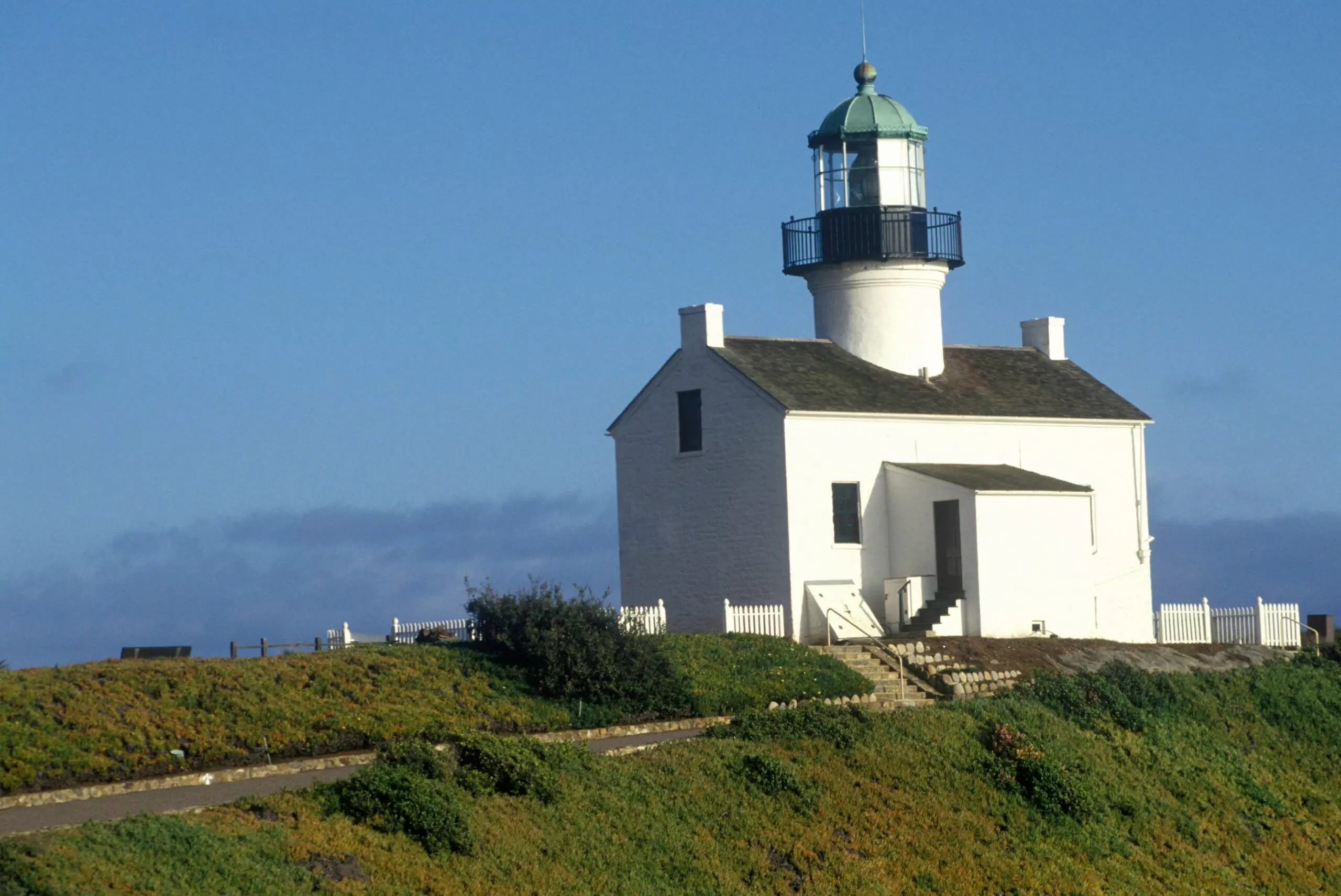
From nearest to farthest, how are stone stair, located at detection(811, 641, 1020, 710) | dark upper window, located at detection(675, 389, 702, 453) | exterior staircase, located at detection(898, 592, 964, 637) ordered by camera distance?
stone stair, located at detection(811, 641, 1020, 710) → exterior staircase, located at detection(898, 592, 964, 637) → dark upper window, located at detection(675, 389, 702, 453)

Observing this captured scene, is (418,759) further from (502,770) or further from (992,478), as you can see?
(992,478)

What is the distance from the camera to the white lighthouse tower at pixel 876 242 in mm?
34719

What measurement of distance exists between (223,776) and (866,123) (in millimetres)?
21095

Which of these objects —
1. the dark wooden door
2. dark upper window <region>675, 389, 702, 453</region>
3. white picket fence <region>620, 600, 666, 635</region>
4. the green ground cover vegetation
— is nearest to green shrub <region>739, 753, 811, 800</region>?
the green ground cover vegetation

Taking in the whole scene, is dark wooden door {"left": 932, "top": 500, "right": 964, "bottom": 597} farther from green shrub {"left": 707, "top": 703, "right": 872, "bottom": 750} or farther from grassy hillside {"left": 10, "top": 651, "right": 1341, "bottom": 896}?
green shrub {"left": 707, "top": 703, "right": 872, "bottom": 750}

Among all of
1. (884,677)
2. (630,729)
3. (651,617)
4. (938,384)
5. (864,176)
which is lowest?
(630,729)

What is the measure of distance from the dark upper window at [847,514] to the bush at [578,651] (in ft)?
24.5

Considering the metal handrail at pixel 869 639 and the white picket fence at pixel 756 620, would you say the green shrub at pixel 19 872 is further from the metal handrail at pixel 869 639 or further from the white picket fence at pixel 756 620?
the white picket fence at pixel 756 620

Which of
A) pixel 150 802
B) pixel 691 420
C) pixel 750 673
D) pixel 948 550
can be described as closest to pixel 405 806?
pixel 150 802

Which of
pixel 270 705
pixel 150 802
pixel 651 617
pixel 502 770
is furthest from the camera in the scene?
pixel 651 617

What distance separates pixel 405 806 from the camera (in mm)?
16406

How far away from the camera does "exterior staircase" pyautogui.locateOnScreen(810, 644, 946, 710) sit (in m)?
26.9

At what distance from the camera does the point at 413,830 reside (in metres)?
16.3

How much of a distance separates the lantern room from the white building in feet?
0.14
